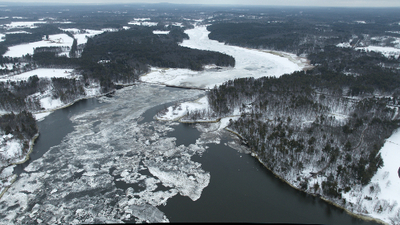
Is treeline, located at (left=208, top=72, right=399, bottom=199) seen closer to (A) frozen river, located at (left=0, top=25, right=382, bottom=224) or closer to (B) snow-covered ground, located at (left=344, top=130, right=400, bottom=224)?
(B) snow-covered ground, located at (left=344, top=130, right=400, bottom=224)

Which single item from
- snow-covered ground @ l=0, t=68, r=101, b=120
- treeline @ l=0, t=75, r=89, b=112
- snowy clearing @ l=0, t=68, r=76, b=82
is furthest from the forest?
snowy clearing @ l=0, t=68, r=76, b=82

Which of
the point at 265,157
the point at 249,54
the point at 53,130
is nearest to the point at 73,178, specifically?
the point at 53,130

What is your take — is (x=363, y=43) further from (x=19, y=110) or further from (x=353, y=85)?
(x=19, y=110)

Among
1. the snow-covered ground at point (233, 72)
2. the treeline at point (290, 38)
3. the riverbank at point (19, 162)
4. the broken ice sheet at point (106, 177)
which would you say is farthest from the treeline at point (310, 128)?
the treeline at point (290, 38)

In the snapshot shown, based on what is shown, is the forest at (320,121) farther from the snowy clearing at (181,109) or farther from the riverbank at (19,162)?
the riverbank at (19,162)

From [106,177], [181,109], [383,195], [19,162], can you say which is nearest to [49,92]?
[19,162]

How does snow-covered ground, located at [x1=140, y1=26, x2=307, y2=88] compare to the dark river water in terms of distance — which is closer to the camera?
the dark river water
